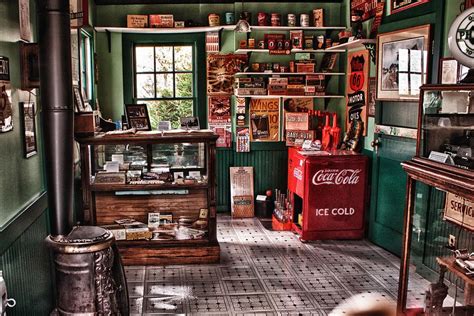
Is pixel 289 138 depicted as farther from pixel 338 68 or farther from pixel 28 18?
pixel 28 18

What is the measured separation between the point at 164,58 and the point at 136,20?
2.28 ft

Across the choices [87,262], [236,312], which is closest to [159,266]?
[236,312]

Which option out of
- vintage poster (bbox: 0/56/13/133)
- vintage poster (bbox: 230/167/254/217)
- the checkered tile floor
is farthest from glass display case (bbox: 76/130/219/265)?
vintage poster (bbox: 0/56/13/133)

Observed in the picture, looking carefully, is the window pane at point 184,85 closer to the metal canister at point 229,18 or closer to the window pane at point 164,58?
the window pane at point 164,58

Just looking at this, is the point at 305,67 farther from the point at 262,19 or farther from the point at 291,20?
the point at 262,19

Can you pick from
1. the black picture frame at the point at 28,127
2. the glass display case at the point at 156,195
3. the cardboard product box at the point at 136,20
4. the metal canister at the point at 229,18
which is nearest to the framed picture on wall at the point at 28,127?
the black picture frame at the point at 28,127

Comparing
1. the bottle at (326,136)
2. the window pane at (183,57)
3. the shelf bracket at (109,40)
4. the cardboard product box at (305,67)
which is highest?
the shelf bracket at (109,40)

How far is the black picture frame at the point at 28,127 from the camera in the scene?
365 cm

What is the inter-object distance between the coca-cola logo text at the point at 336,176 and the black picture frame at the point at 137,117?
7.04ft

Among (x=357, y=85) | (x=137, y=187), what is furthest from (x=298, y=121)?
(x=137, y=187)

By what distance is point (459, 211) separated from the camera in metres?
3.33

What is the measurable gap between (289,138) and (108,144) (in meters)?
3.06

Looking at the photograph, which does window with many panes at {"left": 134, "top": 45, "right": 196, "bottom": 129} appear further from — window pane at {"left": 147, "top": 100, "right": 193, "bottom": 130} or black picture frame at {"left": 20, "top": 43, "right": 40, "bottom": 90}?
black picture frame at {"left": 20, "top": 43, "right": 40, "bottom": 90}

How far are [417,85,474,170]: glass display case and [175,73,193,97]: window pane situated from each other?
4.60m
